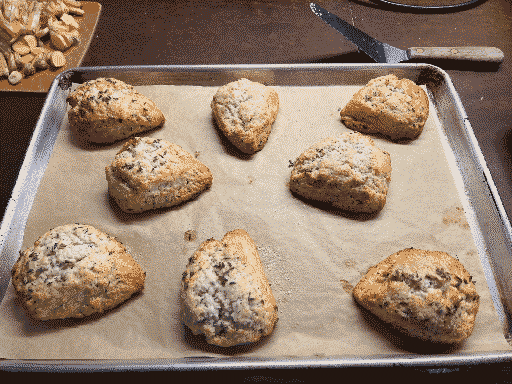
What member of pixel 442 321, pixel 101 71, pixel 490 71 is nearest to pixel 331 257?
pixel 442 321

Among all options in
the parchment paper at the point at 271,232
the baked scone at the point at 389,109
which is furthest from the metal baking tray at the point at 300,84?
the baked scone at the point at 389,109

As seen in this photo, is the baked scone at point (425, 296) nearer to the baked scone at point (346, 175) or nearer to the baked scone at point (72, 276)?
the baked scone at point (346, 175)

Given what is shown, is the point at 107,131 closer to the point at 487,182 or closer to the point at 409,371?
the point at 409,371

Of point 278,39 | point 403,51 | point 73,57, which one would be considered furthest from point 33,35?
point 403,51

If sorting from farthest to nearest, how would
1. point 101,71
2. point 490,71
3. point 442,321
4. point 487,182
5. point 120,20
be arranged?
point 120,20, point 490,71, point 101,71, point 487,182, point 442,321

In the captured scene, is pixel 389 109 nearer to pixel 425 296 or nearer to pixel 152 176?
pixel 425 296

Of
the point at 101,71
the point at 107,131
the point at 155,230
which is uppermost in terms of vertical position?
the point at 101,71
